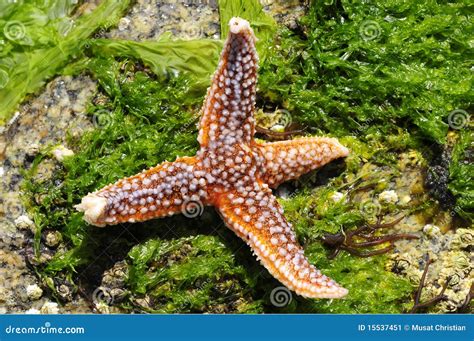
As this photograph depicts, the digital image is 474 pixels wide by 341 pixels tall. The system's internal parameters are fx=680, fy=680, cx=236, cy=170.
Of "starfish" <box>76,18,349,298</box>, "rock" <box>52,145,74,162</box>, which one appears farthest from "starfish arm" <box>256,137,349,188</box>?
"rock" <box>52,145,74,162</box>

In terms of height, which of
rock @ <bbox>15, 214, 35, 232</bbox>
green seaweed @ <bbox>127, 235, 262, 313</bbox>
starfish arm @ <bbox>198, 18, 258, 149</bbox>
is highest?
starfish arm @ <bbox>198, 18, 258, 149</bbox>

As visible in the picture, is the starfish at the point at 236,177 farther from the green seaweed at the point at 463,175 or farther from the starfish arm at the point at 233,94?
the green seaweed at the point at 463,175

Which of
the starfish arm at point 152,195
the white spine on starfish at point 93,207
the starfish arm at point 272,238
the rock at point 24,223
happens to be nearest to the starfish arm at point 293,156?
the starfish arm at point 272,238

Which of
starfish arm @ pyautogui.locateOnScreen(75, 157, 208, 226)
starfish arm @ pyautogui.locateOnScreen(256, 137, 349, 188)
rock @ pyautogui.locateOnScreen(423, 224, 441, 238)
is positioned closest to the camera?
starfish arm @ pyautogui.locateOnScreen(75, 157, 208, 226)

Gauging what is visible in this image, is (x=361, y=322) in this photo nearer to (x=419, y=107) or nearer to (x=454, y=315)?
(x=454, y=315)

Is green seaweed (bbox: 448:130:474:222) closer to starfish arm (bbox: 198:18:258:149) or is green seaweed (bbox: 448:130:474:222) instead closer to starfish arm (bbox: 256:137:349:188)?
starfish arm (bbox: 256:137:349:188)

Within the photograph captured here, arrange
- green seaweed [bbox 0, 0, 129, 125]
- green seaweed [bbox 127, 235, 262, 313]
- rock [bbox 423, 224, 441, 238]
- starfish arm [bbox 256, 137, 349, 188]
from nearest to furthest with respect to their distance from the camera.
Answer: starfish arm [bbox 256, 137, 349, 188]
green seaweed [bbox 127, 235, 262, 313]
rock [bbox 423, 224, 441, 238]
green seaweed [bbox 0, 0, 129, 125]
